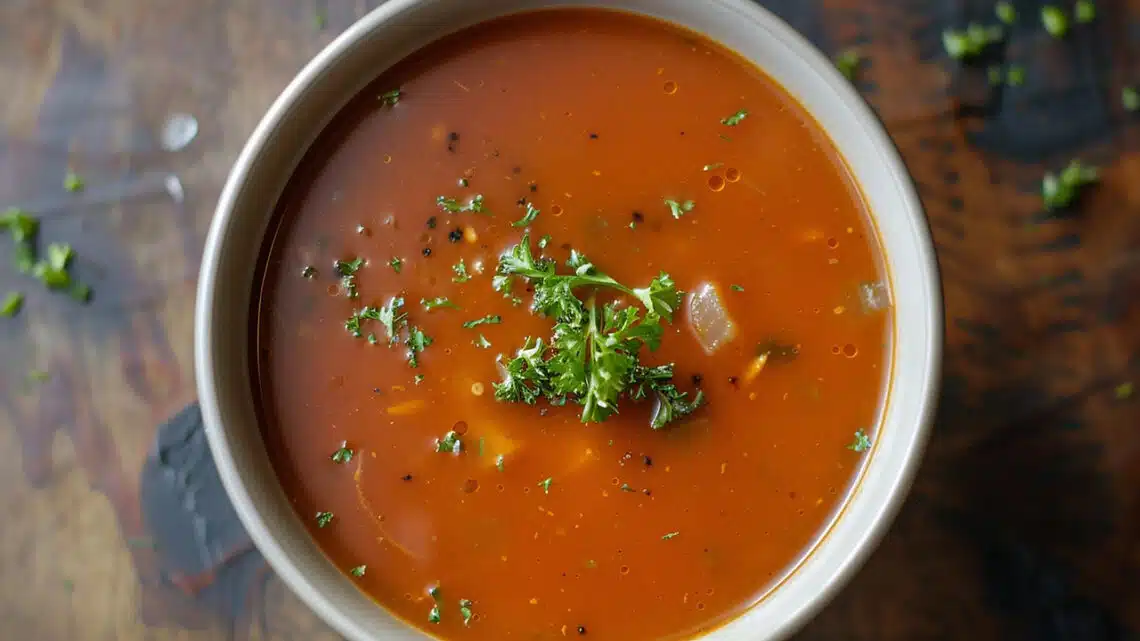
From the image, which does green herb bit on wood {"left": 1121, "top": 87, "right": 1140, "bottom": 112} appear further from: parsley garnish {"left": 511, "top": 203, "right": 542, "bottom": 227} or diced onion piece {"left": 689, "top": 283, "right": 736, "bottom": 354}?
parsley garnish {"left": 511, "top": 203, "right": 542, "bottom": 227}

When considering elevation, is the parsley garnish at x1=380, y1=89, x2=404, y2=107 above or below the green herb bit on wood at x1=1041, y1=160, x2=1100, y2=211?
above

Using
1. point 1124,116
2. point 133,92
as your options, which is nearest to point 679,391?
point 1124,116

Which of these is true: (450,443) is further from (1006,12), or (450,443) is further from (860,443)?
(1006,12)

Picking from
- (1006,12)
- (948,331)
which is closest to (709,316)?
(948,331)

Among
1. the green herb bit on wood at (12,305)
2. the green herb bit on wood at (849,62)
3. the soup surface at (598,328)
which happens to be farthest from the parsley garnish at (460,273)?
the green herb bit on wood at (12,305)

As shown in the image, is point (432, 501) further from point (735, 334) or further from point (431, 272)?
point (735, 334)

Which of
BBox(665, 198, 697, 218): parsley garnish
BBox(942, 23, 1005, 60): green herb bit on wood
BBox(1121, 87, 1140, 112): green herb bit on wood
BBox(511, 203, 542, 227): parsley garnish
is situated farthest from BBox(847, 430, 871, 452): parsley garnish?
BBox(1121, 87, 1140, 112): green herb bit on wood
